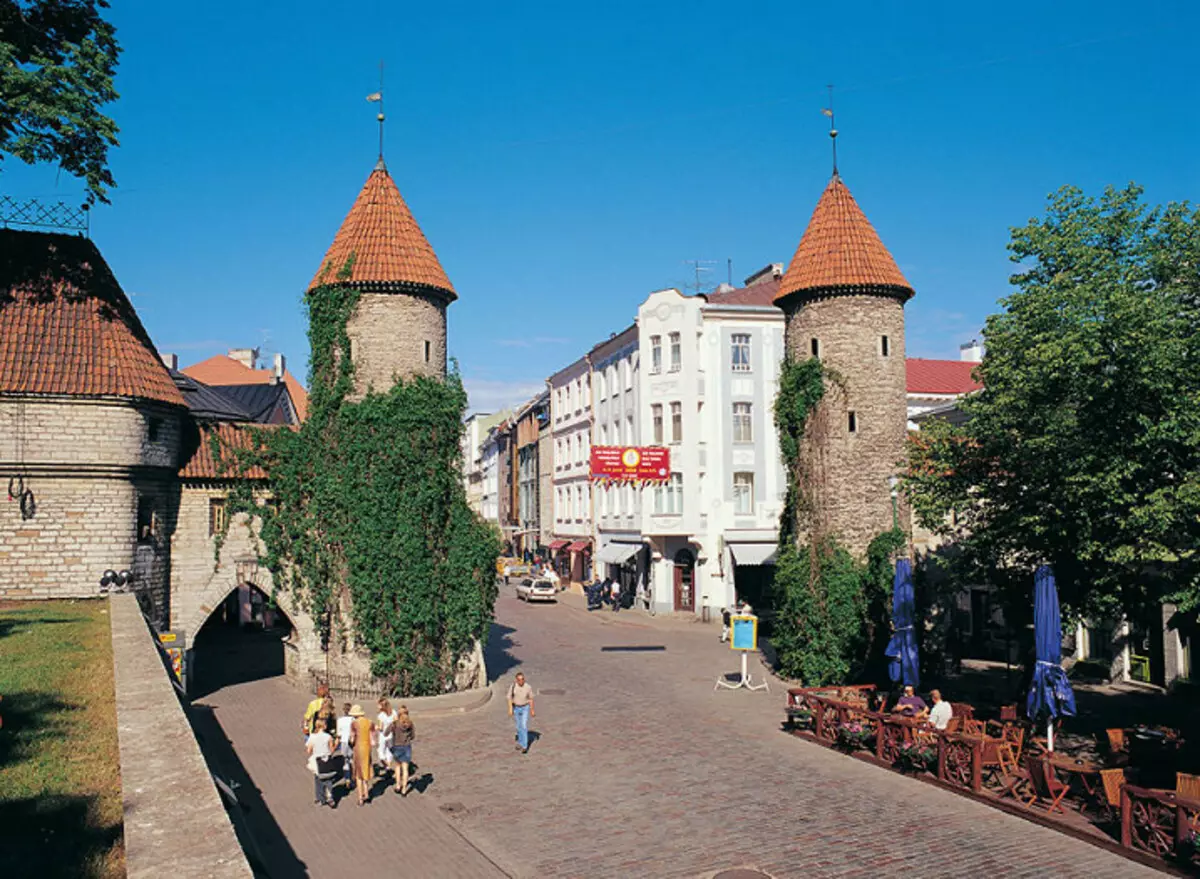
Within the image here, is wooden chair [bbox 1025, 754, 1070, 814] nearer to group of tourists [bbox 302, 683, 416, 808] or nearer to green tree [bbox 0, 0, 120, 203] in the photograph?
group of tourists [bbox 302, 683, 416, 808]

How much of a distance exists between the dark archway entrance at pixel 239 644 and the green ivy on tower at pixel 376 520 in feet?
6.76

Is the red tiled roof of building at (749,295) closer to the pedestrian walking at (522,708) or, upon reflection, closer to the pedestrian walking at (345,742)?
the pedestrian walking at (522,708)

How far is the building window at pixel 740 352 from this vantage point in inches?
1674

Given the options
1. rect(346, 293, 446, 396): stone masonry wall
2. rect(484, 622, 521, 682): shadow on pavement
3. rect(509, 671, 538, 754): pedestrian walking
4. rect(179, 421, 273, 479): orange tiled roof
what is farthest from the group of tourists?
rect(484, 622, 521, 682): shadow on pavement

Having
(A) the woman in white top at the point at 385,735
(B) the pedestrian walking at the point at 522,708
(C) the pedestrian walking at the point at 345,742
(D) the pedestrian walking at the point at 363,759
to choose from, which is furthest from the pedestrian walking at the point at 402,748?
(B) the pedestrian walking at the point at 522,708

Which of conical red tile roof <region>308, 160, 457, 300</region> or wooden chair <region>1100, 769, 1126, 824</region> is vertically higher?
conical red tile roof <region>308, 160, 457, 300</region>

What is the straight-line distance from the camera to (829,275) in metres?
26.8

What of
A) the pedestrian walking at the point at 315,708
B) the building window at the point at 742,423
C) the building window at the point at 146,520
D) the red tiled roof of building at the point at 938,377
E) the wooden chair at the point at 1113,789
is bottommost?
the wooden chair at the point at 1113,789

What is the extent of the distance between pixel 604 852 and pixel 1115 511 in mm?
10699

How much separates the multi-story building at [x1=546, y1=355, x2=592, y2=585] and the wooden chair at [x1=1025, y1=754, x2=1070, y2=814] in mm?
39116

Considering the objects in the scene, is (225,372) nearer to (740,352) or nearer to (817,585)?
(740,352)

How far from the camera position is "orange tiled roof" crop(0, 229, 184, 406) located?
861 inches

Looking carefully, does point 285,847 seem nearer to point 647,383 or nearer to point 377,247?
point 377,247

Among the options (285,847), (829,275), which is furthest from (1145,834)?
(829,275)
